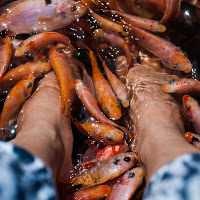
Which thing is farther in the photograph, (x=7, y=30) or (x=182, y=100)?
(x=7, y=30)

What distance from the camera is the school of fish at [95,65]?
2.14 m

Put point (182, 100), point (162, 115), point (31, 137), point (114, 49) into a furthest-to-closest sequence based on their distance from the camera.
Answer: point (114, 49)
point (182, 100)
point (162, 115)
point (31, 137)

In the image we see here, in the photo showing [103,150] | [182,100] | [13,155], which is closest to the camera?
[13,155]

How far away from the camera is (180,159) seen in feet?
3.76

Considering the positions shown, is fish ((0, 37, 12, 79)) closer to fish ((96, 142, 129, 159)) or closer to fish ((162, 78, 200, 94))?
fish ((96, 142, 129, 159))

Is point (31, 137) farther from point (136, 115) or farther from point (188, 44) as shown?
point (188, 44)

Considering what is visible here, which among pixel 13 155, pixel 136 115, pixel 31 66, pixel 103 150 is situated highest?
pixel 13 155

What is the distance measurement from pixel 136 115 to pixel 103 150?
0.49 metres

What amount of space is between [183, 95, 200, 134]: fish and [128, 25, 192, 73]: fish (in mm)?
502

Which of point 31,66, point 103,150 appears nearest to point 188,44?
point 103,150

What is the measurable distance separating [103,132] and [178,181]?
51.3 inches

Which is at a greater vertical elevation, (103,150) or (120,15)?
(120,15)

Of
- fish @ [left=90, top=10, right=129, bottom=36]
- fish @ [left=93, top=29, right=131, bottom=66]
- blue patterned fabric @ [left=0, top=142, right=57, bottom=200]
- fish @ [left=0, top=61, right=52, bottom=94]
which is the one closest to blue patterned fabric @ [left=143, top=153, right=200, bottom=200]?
blue patterned fabric @ [left=0, top=142, right=57, bottom=200]

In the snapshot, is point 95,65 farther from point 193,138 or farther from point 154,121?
point 193,138
